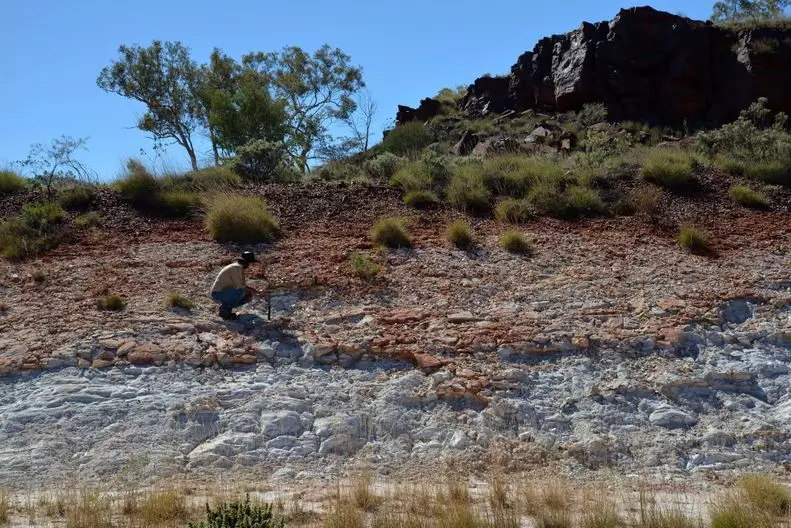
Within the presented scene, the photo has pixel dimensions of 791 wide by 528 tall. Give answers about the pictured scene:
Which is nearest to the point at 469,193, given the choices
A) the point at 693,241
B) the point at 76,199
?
the point at 693,241

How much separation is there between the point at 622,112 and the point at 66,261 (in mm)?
18664

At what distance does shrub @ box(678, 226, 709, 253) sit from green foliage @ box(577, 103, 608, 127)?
1135 centimetres

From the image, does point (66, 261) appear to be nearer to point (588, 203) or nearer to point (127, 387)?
point (127, 387)

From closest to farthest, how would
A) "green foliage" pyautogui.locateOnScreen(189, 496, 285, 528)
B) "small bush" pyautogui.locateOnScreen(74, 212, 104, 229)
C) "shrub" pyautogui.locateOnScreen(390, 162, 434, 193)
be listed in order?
"green foliage" pyautogui.locateOnScreen(189, 496, 285, 528)
"small bush" pyautogui.locateOnScreen(74, 212, 104, 229)
"shrub" pyautogui.locateOnScreen(390, 162, 434, 193)

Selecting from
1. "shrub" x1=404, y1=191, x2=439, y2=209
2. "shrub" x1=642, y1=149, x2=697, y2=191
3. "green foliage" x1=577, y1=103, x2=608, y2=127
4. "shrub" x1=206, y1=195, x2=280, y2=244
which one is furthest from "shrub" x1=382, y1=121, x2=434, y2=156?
"shrub" x1=206, y1=195, x2=280, y2=244

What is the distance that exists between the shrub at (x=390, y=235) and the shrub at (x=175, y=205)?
12.3ft

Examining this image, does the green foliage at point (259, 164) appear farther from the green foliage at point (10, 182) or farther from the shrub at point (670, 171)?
the shrub at point (670, 171)

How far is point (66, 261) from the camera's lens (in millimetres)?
12539

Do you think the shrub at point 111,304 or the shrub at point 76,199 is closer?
the shrub at point 111,304

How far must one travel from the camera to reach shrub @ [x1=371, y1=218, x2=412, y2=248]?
13055mm

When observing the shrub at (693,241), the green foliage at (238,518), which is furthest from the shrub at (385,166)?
the green foliage at (238,518)

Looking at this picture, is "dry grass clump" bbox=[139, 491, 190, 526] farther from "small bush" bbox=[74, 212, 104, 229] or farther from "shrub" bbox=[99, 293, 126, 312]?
"small bush" bbox=[74, 212, 104, 229]

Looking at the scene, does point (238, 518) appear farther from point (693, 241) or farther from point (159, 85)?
point (159, 85)

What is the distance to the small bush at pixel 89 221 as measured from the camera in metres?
14.0
